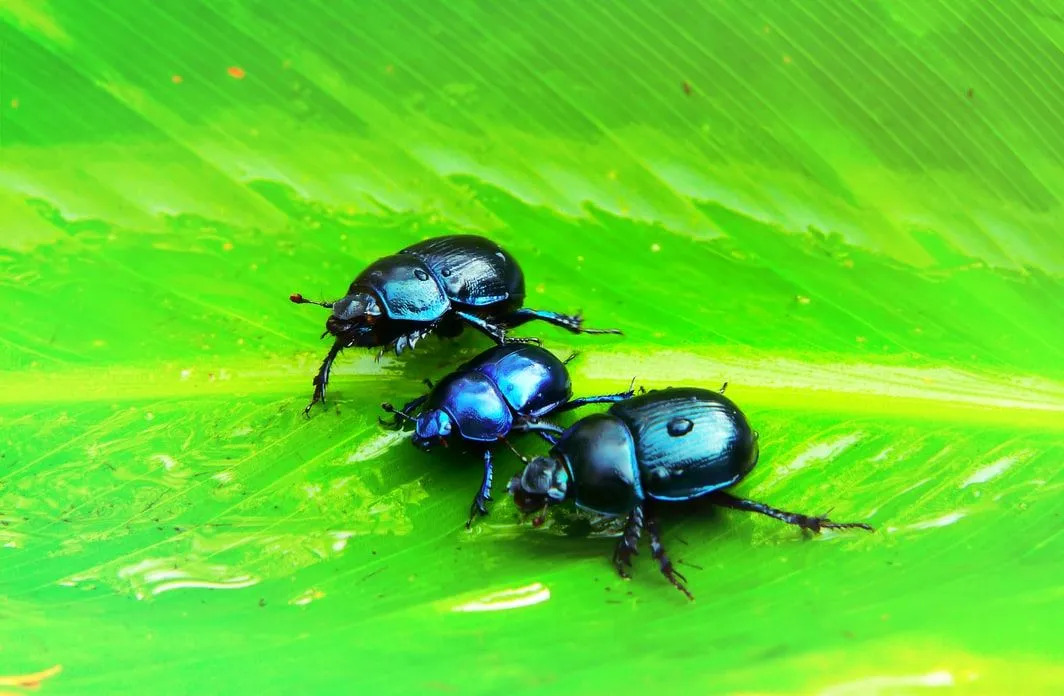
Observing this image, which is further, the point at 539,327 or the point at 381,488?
the point at 539,327

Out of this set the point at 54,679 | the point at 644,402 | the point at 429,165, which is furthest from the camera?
the point at 429,165

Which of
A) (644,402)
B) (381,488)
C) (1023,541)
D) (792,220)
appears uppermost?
(792,220)

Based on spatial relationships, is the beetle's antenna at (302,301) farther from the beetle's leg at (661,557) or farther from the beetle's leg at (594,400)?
the beetle's leg at (661,557)

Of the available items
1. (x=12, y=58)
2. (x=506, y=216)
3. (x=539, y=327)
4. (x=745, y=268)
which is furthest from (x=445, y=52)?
(x=12, y=58)

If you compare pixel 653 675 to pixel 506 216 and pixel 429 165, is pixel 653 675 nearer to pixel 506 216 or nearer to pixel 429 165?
pixel 506 216

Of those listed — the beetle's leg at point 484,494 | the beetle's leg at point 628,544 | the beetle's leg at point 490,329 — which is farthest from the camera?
the beetle's leg at point 490,329

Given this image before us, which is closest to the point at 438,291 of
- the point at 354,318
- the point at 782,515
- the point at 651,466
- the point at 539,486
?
the point at 354,318

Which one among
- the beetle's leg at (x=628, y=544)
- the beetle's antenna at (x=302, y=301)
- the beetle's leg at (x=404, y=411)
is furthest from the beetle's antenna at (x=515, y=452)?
the beetle's antenna at (x=302, y=301)

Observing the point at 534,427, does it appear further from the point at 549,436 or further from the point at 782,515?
the point at 782,515
